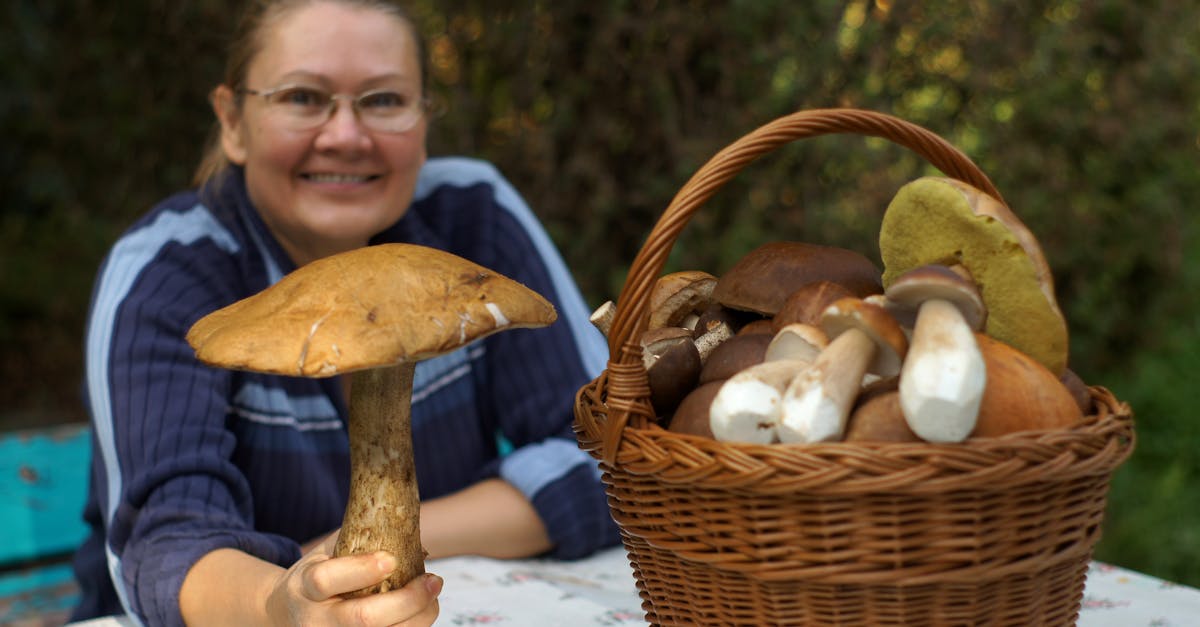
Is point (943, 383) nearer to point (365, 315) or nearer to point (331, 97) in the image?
point (365, 315)

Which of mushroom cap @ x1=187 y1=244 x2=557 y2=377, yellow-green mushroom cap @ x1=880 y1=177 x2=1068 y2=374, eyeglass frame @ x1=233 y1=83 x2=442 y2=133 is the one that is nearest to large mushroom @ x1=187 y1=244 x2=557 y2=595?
mushroom cap @ x1=187 y1=244 x2=557 y2=377

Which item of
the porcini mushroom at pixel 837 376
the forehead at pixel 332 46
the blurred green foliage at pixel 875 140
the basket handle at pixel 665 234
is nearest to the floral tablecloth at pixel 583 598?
the basket handle at pixel 665 234

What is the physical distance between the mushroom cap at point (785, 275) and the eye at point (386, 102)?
896 millimetres

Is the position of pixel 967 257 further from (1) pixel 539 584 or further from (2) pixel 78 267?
(2) pixel 78 267

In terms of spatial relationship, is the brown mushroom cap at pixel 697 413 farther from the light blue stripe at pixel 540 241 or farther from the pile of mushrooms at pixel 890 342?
the light blue stripe at pixel 540 241

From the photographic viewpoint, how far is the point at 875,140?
3.25m

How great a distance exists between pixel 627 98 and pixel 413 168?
1.63 m

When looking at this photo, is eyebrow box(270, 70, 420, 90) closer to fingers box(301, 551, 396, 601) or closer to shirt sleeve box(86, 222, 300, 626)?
shirt sleeve box(86, 222, 300, 626)

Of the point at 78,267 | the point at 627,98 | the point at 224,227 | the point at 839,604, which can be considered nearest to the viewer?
the point at 839,604

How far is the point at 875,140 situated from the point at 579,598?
2.25 metres

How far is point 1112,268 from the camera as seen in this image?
3865 mm

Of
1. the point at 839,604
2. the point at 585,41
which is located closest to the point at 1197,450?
the point at 585,41

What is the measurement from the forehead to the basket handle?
892 millimetres

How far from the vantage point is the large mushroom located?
2.65 feet
